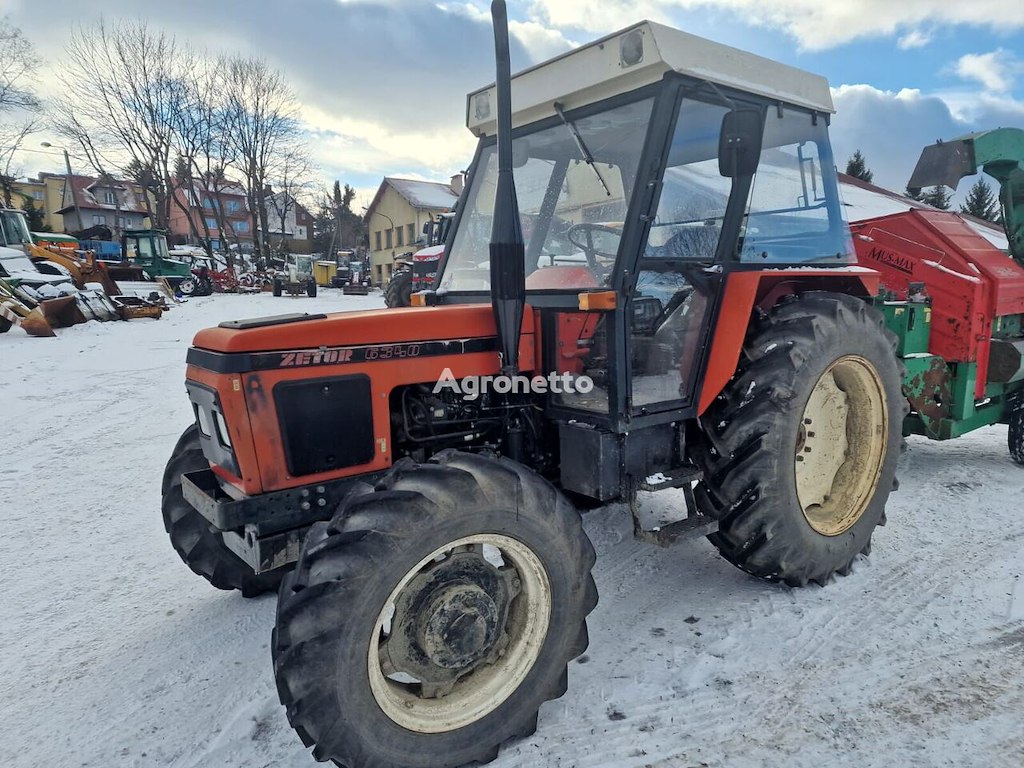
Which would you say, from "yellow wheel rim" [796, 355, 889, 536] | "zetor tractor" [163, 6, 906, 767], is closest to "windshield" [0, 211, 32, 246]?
"zetor tractor" [163, 6, 906, 767]

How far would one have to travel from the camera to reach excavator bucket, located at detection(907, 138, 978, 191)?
479cm

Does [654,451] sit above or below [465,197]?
below

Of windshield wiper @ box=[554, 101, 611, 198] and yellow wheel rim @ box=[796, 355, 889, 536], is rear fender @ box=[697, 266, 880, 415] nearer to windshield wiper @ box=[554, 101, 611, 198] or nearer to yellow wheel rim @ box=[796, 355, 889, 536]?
yellow wheel rim @ box=[796, 355, 889, 536]

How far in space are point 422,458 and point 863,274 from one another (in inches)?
93.5

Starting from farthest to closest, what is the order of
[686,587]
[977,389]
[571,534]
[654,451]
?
[977,389], [686,587], [654,451], [571,534]

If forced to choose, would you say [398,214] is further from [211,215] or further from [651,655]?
[651,655]

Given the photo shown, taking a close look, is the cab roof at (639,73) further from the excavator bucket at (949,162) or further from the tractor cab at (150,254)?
the tractor cab at (150,254)

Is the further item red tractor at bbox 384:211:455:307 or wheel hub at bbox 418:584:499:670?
red tractor at bbox 384:211:455:307

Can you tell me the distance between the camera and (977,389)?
4.55 metres

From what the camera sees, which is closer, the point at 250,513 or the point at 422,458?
the point at 250,513

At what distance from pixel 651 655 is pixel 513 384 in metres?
1.18

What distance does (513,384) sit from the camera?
101 inches

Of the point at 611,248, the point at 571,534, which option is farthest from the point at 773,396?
the point at 571,534

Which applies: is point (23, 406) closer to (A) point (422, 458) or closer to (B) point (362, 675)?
(A) point (422, 458)
